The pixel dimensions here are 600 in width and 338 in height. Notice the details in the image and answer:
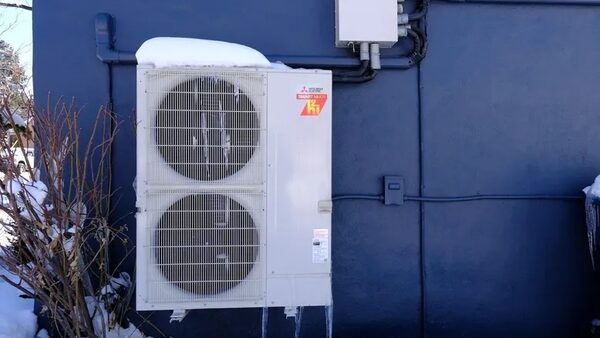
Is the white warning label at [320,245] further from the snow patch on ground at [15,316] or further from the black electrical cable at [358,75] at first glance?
the snow patch on ground at [15,316]

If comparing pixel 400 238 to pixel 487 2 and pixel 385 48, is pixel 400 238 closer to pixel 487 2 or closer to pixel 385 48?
pixel 385 48

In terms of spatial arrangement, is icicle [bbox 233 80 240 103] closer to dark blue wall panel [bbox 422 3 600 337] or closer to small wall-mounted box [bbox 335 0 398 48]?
small wall-mounted box [bbox 335 0 398 48]

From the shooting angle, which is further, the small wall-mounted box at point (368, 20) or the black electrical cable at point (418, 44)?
the black electrical cable at point (418, 44)

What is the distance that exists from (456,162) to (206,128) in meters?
2.00

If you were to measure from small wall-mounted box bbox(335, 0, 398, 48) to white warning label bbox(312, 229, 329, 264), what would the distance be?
4.68 feet

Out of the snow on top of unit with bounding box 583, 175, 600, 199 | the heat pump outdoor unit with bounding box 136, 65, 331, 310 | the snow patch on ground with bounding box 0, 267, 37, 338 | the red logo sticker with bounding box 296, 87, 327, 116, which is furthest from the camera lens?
the snow on top of unit with bounding box 583, 175, 600, 199

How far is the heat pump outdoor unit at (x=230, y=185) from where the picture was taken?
319 centimetres

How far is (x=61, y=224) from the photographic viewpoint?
3.29 meters

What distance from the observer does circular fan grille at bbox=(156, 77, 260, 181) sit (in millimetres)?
3191

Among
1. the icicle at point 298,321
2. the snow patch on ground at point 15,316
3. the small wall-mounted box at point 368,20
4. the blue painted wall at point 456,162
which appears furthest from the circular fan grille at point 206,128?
the snow patch on ground at point 15,316

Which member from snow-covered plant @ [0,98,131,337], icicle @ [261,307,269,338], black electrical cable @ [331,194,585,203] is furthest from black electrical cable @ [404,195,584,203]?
snow-covered plant @ [0,98,131,337]

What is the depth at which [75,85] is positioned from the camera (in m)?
3.93

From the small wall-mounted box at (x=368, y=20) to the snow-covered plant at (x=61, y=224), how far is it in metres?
1.77

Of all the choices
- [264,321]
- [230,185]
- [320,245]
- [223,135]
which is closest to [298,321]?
[264,321]
